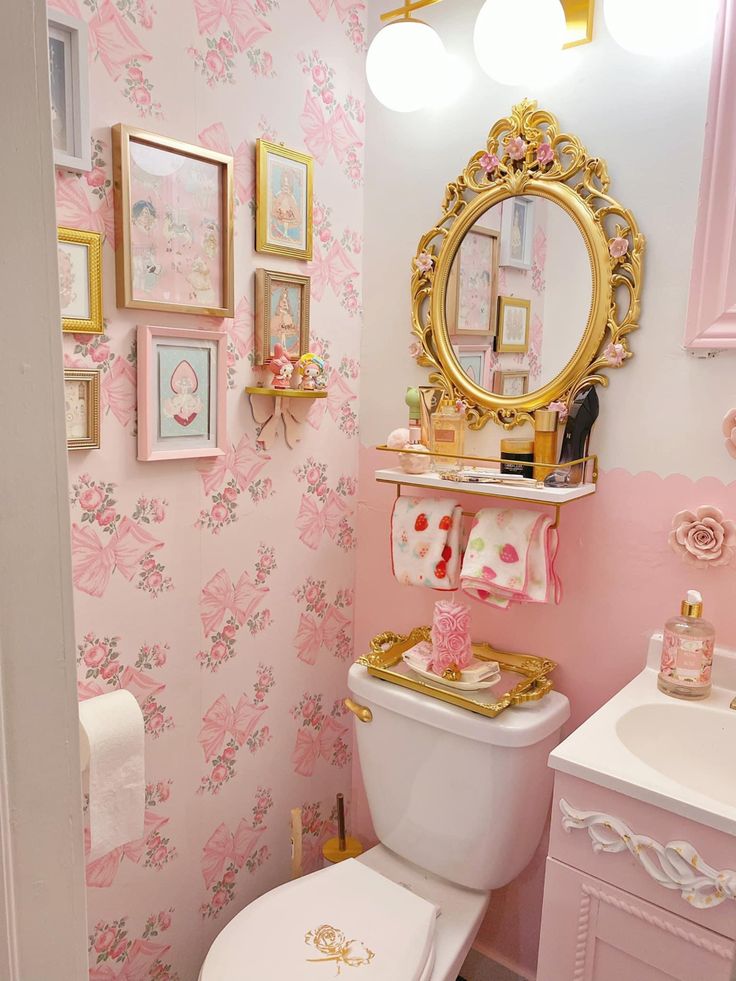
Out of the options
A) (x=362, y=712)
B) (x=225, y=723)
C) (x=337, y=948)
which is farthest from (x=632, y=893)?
(x=225, y=723)

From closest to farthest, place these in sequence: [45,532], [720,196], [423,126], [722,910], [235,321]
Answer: [45,532], [722,910], [720,196], [235,321], [423,126]

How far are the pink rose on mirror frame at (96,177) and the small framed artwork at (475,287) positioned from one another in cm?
76

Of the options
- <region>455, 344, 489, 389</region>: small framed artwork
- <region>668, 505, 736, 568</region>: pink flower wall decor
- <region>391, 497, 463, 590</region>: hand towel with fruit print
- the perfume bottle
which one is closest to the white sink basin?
the perfume bottle

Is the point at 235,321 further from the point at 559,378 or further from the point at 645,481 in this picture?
the point at 645,481

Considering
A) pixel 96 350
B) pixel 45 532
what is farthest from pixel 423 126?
pixel 45 532

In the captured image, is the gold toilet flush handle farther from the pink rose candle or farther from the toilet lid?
the toilet lid

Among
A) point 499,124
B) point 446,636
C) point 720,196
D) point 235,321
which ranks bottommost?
point 446,636

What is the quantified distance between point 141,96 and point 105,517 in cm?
77

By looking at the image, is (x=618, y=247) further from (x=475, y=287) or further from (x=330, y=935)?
(x=330, y=935)

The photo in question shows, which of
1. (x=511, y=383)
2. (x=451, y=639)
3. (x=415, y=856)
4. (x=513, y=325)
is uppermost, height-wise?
(x=513, y=325)

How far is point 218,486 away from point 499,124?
967 mm

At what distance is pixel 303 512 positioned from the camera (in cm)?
181

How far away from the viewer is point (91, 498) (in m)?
1.37

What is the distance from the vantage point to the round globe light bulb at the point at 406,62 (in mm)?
1563
